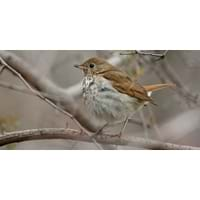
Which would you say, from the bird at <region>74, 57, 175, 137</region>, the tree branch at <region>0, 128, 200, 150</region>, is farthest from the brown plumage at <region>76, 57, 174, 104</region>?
the tree branch at <region>0, 128, 200, 150</region>

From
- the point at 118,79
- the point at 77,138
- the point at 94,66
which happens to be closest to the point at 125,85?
the point at 118,79

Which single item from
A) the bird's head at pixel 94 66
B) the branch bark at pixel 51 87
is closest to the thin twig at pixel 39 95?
the branch bark at pixel 51 87

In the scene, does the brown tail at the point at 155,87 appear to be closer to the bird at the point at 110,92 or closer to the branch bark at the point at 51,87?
the bird at the point at 110,92
